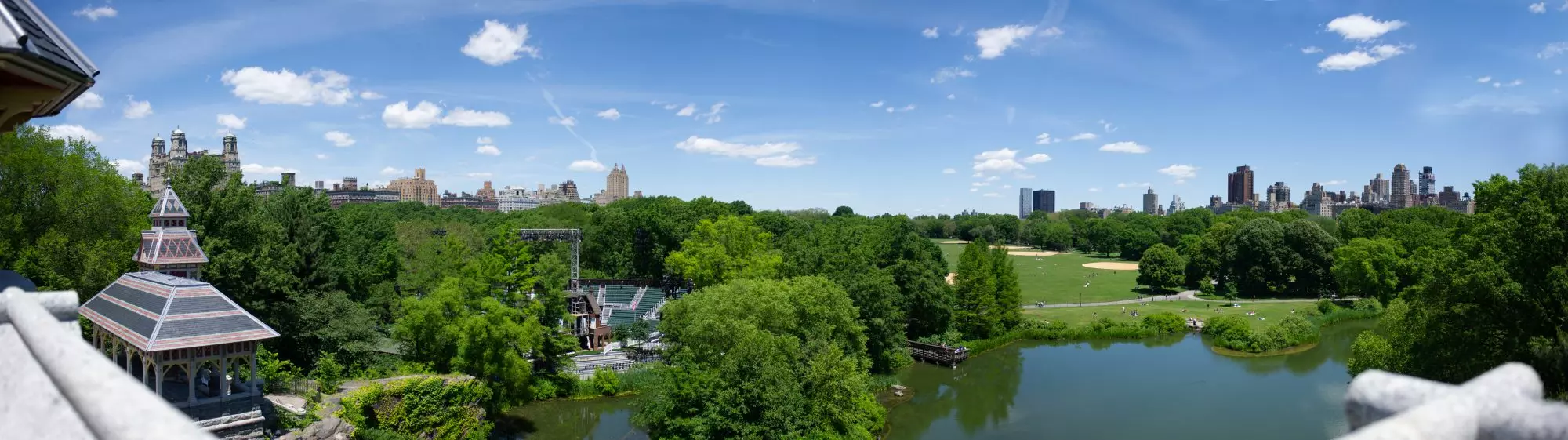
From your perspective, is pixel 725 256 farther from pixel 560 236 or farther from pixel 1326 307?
pixel 1326 307

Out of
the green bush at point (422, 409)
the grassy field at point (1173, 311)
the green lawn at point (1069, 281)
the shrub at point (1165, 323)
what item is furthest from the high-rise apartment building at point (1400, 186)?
the green bush at point (422, 409)

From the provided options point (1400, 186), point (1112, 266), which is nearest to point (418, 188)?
point (1112, 266)

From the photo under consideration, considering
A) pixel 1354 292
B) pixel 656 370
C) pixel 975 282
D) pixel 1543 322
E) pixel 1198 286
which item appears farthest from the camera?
pixel 1198 286

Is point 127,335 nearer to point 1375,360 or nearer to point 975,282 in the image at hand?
point 1375,360

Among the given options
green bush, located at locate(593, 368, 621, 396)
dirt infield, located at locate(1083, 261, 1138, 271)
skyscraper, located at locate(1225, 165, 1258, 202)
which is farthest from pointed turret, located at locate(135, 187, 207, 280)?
skyscraper, located at locate(1225, 165, 1258, 202)

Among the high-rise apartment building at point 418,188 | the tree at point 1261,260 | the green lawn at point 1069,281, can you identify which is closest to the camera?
the green lawn at point 1069,281

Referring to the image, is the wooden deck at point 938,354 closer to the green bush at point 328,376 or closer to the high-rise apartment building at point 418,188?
the green bush at point 328,376

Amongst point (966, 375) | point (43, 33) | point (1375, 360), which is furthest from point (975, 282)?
point (43, 33)
